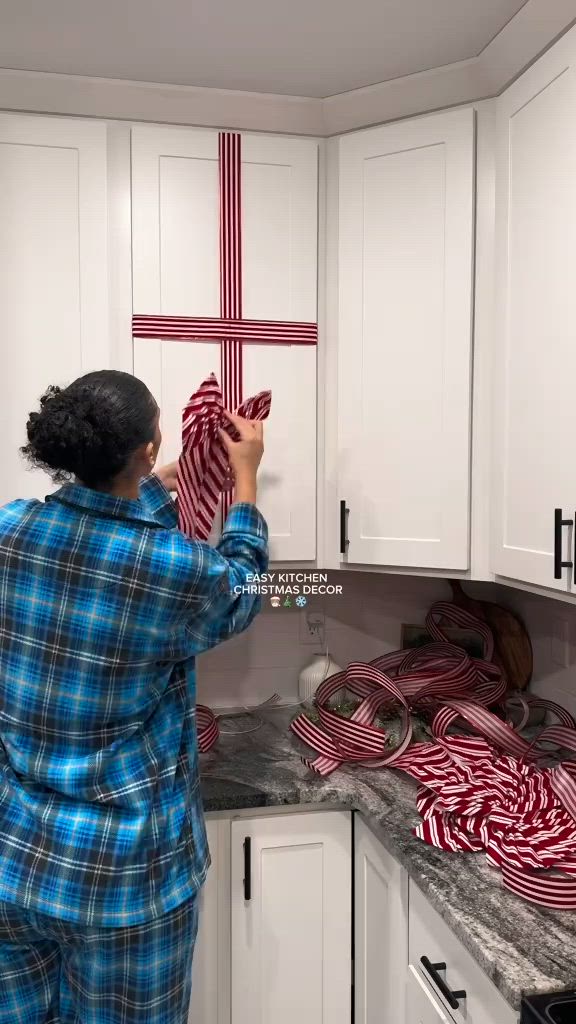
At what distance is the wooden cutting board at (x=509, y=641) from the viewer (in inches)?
81.4

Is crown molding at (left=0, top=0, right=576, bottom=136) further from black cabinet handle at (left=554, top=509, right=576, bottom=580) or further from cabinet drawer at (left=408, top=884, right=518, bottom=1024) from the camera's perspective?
cabinet drawer at (left=408, top=884, right=518, bottom=1024)

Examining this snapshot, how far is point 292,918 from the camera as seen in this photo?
1.62 meters

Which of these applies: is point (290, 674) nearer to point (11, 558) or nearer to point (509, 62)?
point (11, 558)

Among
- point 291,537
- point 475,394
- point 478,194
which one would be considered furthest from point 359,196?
point 291,537

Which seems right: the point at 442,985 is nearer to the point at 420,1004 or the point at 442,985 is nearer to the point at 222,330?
the point at 420,1004

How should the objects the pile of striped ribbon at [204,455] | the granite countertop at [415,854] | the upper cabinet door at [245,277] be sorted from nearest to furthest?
the granite countertop at [415,854], the pile of striped ribbon at [204,455], the upper cabinet door at [245,277]

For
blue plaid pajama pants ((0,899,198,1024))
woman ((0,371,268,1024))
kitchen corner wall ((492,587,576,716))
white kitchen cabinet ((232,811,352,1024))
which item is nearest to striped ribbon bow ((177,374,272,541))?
woman ((0,371,268,1024))

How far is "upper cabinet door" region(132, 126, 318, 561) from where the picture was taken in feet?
5.82

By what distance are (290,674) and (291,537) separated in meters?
0.52

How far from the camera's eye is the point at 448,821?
1.41 m

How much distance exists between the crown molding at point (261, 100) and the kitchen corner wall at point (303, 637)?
44.7 inches

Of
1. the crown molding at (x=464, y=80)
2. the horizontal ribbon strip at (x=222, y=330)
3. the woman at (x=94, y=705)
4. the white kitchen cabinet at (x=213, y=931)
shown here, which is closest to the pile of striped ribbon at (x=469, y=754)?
the white kitchen cabinet at (x=213, y=931)

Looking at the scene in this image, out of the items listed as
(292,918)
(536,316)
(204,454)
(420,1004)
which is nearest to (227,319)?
(204,454)

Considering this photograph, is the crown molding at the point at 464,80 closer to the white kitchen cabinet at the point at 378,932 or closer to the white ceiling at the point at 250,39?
the white ceiling at the point at 250,39
